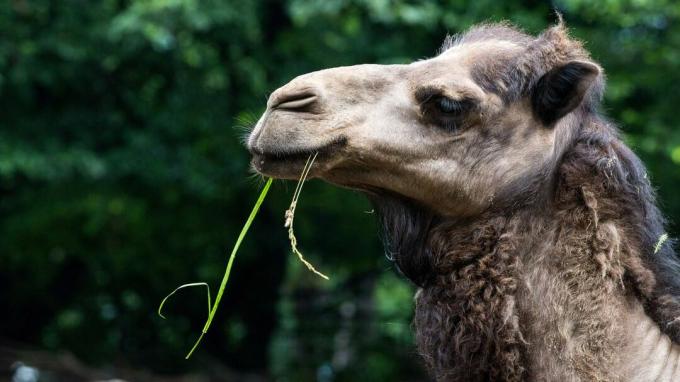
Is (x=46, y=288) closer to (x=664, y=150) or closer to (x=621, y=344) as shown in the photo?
(x=664, y=150)

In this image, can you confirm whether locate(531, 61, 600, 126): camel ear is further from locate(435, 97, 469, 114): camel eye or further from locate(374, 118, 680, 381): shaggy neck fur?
locate(435, 97, 469, 114): camel eye

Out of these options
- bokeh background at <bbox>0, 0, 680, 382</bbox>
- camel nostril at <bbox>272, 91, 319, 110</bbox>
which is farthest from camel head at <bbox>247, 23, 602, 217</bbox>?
bokeh background at <bbox>0, 0, 680, 382</bbox>

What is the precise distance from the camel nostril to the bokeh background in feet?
14.4

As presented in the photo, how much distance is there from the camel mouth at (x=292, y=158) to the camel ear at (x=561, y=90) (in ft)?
2.43

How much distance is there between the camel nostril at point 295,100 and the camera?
12.1ft

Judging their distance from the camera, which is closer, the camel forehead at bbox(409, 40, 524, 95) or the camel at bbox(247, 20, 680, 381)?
the camel at bbox(247, 20, 680, 381)

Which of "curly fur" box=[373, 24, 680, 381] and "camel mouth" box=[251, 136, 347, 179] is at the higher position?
"camel mouth" box=[251, 136, 347, 179]

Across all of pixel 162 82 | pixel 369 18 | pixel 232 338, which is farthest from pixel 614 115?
pixel 232 338

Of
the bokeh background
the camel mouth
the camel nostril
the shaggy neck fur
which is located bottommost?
the bokeh background

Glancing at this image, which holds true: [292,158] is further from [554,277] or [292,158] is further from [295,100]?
[554,277]

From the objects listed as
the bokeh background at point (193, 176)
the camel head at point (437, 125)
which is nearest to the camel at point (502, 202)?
the camel head at point (437, 125)

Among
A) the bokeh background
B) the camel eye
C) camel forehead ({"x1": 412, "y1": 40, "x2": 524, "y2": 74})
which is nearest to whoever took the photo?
the camel eye

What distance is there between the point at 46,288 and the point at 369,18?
16.8 ft

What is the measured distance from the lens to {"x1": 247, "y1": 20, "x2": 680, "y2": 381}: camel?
3.71m
